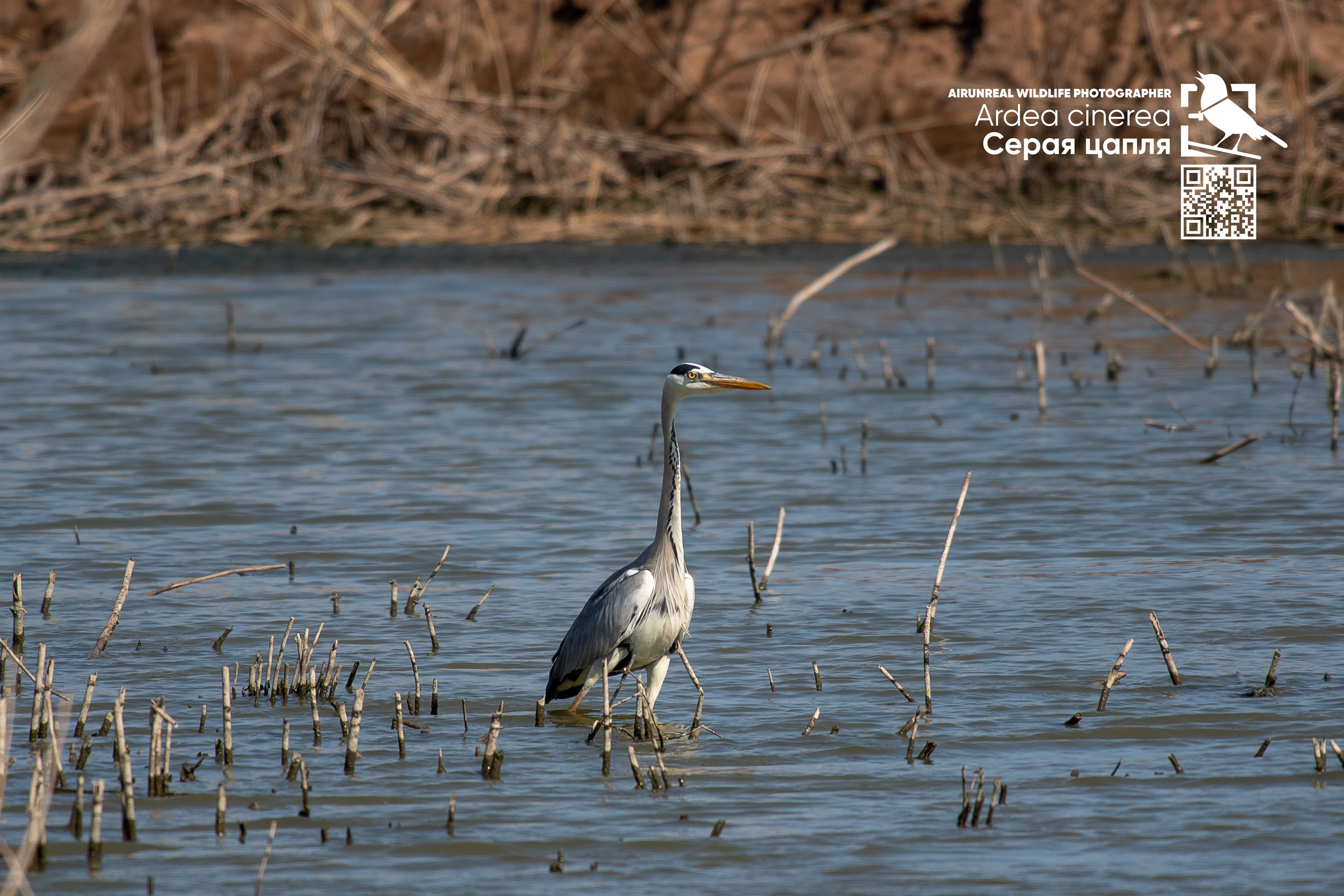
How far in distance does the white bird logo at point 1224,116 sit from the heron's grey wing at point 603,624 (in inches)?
486

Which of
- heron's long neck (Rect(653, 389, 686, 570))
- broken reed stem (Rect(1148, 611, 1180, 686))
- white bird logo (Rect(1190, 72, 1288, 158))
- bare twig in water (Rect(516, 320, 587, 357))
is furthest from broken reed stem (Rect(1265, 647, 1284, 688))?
white bird logo (Rect(1190, 72, 1288, 158))

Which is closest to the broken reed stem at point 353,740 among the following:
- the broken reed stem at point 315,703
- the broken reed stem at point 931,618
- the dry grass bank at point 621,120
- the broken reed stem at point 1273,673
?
the broken reed stem at point 315,703

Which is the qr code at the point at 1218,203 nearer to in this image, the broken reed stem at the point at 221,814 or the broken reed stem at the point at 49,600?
the broken reed stem at the point at 49,600

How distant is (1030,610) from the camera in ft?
20.5

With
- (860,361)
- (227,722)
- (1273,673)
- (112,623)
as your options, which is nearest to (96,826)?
(227,722)

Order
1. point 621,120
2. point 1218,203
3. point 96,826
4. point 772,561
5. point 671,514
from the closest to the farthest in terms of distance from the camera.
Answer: point 96,826
point 671,514
point 772,561
point 1218,203
point 621,120

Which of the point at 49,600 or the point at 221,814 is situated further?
the point at 49,600

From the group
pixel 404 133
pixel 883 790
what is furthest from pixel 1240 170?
pixel 883 790

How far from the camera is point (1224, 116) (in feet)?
53.8

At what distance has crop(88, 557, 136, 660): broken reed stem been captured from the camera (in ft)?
17.4

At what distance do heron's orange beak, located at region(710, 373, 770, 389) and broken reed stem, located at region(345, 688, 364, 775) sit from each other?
1.64 metres

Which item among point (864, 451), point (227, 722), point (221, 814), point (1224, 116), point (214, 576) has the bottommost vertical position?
point (221, 814)

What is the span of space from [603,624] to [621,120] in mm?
14844

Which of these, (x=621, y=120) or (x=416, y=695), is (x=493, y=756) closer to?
(x=416, y=695)
